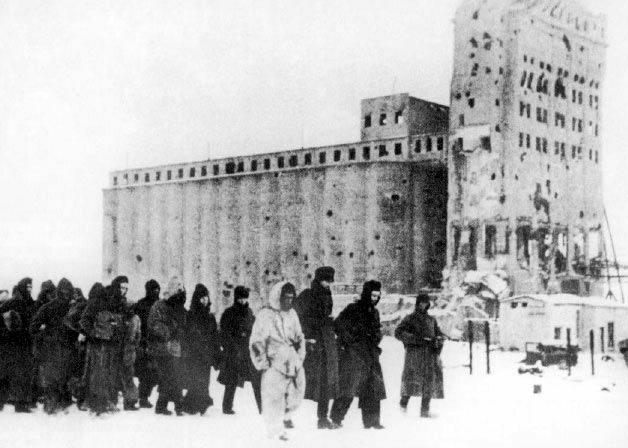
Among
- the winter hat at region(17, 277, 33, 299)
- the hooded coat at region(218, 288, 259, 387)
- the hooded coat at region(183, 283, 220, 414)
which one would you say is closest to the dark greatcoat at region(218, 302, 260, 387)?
the hooded coat at region(218, 288, 259, 387)

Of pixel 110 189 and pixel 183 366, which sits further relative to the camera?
pixel 110 189

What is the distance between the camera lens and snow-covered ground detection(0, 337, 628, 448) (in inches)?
441

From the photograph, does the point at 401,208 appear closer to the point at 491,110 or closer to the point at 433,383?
the point at 491,110

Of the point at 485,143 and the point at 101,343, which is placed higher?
the point at 485,143

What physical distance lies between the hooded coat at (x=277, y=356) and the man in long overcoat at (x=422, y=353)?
1701 millimetres

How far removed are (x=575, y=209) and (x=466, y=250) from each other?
4307 mm

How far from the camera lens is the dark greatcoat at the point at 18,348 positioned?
42.6 feet

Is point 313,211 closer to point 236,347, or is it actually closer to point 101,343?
point 236,347

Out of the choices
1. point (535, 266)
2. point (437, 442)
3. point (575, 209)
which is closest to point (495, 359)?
point (535, 266)

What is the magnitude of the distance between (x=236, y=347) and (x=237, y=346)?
22 mm

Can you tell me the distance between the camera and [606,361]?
2431 centimetres

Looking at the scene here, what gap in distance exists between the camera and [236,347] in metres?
12.5

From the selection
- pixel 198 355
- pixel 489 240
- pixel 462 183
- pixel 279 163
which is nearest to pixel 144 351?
pixel 198 355

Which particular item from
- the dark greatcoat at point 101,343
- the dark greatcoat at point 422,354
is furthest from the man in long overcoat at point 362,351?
the dark greatcoat at point 101,343
